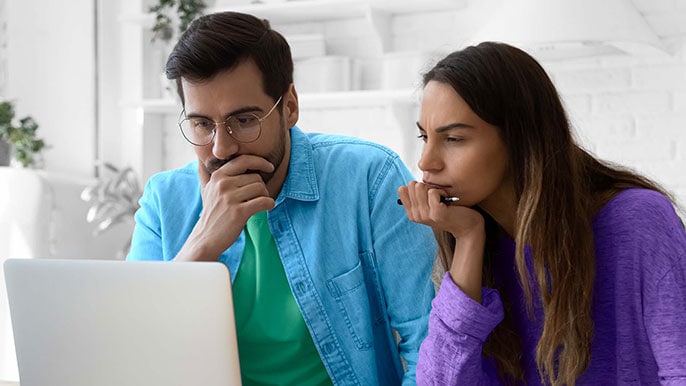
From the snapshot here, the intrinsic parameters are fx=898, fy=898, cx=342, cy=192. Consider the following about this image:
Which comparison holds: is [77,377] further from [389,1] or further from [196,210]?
[389,1]

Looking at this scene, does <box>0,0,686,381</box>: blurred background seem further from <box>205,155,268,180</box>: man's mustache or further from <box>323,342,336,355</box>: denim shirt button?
<box>323,342,336,355</box>: denim shirt button

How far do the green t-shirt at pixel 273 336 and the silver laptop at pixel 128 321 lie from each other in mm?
455

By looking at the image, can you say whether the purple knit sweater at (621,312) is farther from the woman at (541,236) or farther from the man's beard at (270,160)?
the man's beard at (270,160)

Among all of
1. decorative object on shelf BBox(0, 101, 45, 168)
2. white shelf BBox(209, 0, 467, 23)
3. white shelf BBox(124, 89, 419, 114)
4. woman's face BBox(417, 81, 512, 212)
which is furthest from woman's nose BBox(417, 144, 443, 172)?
decorative object on shelf BBox(0, 101, 45, 168)

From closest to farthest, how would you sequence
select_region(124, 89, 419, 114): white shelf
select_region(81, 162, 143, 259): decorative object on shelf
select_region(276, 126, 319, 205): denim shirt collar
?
select_region(276, 126, 319, 205): denim shirt collar
select_region(124, 89, 419, 114): white shelf
select_region(81, 162, 143, 259): decorative object on shelf

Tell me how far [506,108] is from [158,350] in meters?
0.57

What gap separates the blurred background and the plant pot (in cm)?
4

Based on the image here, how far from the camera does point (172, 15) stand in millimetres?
3363

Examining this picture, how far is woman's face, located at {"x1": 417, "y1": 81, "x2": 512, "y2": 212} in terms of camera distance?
1254 millimetres

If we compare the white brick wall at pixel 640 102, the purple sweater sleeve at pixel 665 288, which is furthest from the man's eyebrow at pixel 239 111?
the white brick wall at pixel 640 102

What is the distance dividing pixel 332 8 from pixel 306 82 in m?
0.27

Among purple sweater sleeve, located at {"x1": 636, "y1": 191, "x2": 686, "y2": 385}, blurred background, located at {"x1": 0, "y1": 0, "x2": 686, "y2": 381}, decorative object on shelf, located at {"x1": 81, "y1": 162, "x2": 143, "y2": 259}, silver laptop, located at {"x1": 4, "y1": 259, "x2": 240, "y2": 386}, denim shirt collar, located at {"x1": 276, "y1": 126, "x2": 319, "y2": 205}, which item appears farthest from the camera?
decorative object on shelf, located at {"x1": 81, "y1": 162, "x2": 143, "y2": 259}

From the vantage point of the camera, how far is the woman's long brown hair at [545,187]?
1241mm

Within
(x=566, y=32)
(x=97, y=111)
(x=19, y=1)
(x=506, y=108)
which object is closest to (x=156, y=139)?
(x=97, y=111)
